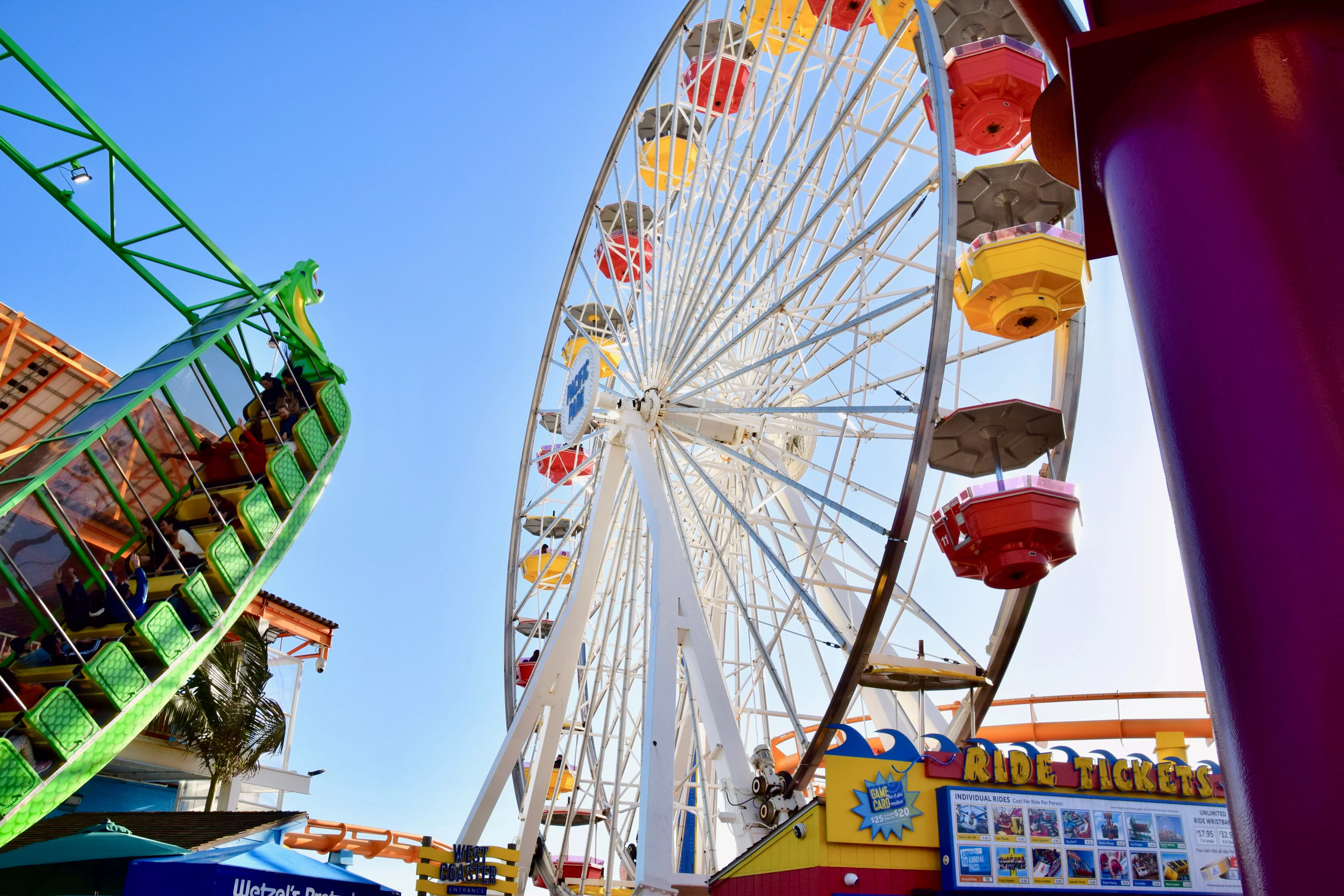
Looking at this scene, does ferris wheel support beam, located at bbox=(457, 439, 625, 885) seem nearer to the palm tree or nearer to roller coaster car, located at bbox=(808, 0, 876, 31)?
the palm tree

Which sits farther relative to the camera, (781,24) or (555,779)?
(555,779)

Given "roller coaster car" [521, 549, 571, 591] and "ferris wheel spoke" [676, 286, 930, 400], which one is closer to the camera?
"ferris wheel spoke" [676, 286, 930, 400]

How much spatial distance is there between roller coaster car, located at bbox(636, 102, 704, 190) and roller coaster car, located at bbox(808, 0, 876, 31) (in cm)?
211

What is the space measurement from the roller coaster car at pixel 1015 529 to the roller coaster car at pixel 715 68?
235 inches

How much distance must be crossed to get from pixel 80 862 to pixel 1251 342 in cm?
1184

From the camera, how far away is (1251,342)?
1269 mm

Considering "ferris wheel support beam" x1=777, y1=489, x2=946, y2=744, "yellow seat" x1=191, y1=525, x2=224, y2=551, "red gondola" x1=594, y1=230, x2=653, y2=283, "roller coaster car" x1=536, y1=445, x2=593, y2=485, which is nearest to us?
"yellow seat" x1=191, y1=525, x2=224, y2=551

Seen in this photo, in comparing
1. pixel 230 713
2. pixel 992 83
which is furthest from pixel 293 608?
pixel 992 83

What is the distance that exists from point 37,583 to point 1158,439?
8870 mm

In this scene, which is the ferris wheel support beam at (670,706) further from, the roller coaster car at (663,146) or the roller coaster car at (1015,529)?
the roller coaster car at (663,146)

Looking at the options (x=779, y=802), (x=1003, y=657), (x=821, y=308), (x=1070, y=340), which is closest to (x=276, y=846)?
(x=779, y=802)

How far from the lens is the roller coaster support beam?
1.15 metres

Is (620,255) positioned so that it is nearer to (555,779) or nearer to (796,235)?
(796,235)

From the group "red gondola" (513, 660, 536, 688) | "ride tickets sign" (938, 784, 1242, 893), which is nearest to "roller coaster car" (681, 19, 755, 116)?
"red gondola" (513, 660, 536, 688)
